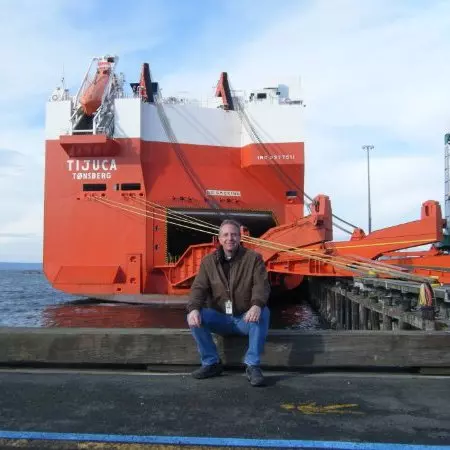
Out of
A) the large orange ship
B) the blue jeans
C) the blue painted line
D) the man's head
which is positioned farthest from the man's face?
the large orange ship

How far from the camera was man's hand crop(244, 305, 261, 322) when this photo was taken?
415cm

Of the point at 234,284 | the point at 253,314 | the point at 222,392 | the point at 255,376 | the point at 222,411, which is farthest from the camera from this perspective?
the point at 234,284

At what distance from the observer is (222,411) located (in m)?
3.44

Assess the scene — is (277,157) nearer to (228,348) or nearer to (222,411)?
(228,348)

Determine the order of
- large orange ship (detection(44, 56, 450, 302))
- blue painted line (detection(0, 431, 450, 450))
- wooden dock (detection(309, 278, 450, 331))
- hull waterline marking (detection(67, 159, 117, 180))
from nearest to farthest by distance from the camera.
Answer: blue painted line (detection(0, 431, 450, 450)) < wooden dock (detection(309, 278, 450, 331)) < large orange ship (detection(44, 56, 450, 302)) < hull waterline marking (detection(67, 159, 117, 180))

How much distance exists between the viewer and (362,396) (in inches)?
147

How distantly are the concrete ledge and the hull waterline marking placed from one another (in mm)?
12954

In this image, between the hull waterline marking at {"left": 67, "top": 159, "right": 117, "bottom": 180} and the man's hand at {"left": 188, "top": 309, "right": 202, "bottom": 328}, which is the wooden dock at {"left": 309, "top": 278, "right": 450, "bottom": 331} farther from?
the hull waterline marking at {"left": 67, "top": 159, "right": 117, "bottom": 180}

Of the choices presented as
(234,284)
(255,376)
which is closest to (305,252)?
(234,284)

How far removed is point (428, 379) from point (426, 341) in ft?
1.02

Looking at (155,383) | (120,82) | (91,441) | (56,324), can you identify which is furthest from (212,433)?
(120,82)

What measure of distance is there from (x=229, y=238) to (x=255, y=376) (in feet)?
3.56

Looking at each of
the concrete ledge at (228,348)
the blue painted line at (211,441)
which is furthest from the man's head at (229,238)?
the blue painted line at (211,441)

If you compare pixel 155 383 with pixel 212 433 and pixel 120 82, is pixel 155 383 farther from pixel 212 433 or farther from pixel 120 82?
pixel 120 82
